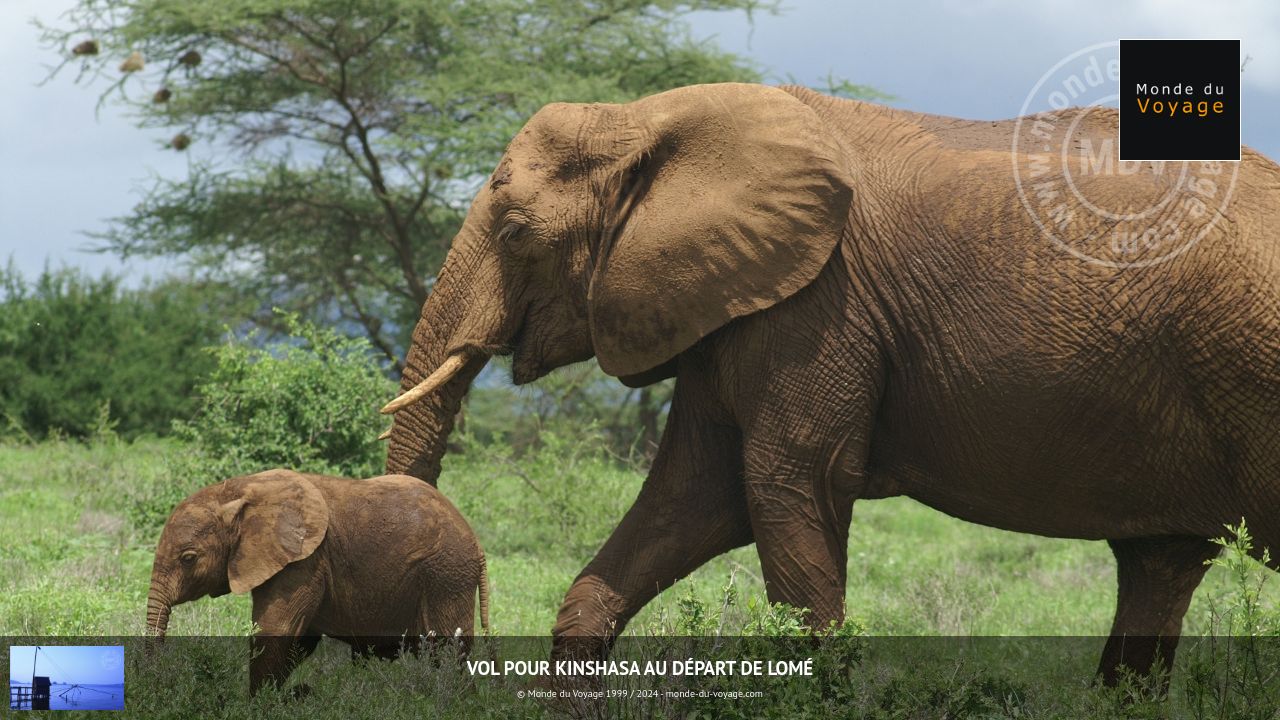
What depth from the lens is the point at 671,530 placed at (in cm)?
694

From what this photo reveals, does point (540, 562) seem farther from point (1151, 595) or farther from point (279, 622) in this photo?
point (1151, 595)

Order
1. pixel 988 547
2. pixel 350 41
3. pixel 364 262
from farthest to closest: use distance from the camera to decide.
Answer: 1. pixel 364 262
2. pixel 350 41
3. pixel 988 547

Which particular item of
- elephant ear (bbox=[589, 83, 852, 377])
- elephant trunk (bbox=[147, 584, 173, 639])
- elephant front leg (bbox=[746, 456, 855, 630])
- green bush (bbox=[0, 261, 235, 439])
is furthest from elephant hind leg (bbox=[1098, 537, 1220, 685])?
green bush (bbox=[0, 261, 235, 439])

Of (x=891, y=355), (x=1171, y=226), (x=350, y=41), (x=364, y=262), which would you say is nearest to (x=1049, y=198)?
(x=1171, y=226)

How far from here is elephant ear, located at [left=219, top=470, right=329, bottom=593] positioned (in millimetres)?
6789

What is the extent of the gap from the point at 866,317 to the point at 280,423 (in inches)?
261

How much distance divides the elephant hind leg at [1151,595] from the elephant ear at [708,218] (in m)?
2.34

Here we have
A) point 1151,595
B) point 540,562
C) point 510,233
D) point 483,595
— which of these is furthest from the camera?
point 540,562

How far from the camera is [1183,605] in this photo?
741cm

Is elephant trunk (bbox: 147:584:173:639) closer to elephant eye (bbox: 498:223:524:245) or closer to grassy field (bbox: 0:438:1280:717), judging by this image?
grassy field (bbox: 0:438:1280:717)

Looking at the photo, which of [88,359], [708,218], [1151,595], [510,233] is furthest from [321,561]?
[88,359]

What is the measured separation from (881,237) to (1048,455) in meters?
1.13

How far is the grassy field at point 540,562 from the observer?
353 inches

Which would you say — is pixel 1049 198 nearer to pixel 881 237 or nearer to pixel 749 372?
pixel 881 237
